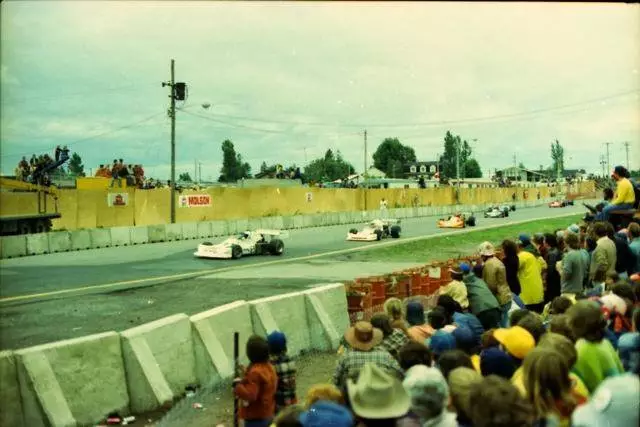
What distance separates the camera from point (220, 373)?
9.75m

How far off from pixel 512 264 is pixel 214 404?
496 cm

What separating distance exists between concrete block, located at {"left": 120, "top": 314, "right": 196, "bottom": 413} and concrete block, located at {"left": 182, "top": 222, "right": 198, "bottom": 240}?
2927cm

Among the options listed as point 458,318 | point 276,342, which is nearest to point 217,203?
point 458,318

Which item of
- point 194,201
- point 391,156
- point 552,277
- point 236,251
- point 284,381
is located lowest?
point 236,251

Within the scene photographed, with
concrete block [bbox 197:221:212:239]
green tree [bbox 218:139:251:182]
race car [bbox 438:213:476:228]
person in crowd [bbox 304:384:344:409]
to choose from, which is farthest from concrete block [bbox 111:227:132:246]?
green tree [bbox 218:139:251:182]

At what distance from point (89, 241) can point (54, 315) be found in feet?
57.9

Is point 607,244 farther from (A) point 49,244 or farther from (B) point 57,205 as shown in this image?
(B) point 57,205

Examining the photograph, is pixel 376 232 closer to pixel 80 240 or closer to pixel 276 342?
pixel 80 240

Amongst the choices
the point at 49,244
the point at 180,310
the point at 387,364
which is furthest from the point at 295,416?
the point at 49,244

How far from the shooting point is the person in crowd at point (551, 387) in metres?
4.39

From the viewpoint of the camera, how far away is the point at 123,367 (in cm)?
860

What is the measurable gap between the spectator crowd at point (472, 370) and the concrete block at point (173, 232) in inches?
1141

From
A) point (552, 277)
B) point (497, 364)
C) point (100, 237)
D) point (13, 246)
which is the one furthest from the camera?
point (100, 237)

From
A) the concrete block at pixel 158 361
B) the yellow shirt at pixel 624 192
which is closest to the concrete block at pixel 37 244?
the concrete block at pixel 158 361
